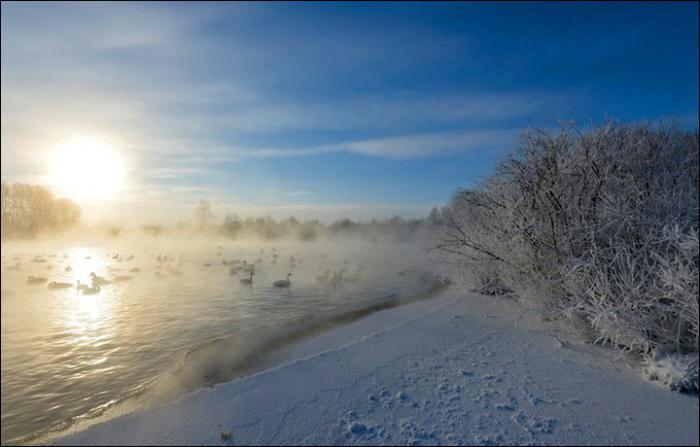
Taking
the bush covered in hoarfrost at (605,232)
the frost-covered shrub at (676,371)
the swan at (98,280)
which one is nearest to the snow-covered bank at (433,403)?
the frost-covered shrub at (676,371)

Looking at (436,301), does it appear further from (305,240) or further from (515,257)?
(305,240)

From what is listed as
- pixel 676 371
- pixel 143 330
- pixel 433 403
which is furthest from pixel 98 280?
pixel 676 371

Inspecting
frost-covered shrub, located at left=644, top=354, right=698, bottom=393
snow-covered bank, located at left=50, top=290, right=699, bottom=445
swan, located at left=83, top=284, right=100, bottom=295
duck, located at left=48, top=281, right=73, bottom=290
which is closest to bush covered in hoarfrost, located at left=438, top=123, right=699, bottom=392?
frost-covered shrub, located at left=644, top=354, right=698, bottom=393

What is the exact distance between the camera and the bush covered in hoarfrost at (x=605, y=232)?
6352 mm

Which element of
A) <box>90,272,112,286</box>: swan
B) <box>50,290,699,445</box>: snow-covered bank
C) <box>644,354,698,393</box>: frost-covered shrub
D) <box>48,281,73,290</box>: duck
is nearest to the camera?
<box>50,290,699,445</box>: snow-covered bank

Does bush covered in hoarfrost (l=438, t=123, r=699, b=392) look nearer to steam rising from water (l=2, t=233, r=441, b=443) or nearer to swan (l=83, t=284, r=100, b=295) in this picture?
steam rising from water (l=2, t=233, r=441, b=443)

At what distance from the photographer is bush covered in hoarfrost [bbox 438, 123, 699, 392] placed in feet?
20.8

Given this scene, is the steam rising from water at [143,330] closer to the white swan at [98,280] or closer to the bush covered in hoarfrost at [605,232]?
the white swan at [98,280]

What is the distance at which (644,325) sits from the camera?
635 cm

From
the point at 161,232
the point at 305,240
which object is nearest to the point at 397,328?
the point at 305,240

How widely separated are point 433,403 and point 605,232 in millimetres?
5799

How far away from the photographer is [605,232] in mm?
7684

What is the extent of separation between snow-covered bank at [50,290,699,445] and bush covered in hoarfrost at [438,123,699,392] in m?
1.09

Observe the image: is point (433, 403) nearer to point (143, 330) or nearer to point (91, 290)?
point (143, 330)
